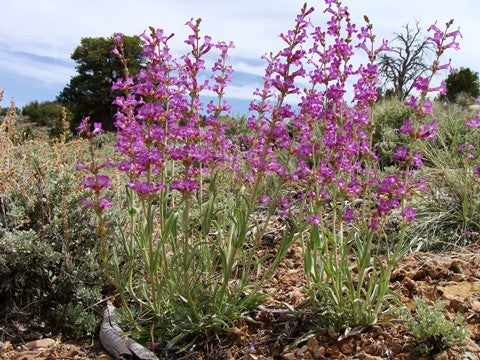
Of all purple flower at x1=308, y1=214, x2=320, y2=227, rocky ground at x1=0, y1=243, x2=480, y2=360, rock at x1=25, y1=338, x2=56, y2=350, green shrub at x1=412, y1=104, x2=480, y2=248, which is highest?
purple flower at x1=308, y1=214, x2=320, y2=227

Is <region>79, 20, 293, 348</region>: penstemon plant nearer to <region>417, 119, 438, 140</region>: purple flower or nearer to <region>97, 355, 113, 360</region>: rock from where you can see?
<region>97, 355, 113, 360</region>: rock

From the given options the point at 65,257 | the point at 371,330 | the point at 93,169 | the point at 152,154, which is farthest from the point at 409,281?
the point at 65,257

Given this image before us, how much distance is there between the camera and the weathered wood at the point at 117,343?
2.84 meters

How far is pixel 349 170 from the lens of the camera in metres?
2.84

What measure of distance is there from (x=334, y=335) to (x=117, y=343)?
1.33 metres

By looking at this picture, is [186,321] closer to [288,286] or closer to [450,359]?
[288,286]

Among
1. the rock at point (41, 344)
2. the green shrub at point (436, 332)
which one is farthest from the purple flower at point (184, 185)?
the rock at point (41, 344)

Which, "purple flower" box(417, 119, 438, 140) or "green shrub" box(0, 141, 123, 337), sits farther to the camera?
"green shrub" box(0, 141, 123, 337)

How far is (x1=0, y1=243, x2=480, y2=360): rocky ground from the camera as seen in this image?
2668 millimetres

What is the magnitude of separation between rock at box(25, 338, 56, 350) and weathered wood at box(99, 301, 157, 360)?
0.37 m

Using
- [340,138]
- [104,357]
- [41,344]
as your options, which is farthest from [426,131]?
[41,344]

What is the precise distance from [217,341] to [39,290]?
4.94 feet

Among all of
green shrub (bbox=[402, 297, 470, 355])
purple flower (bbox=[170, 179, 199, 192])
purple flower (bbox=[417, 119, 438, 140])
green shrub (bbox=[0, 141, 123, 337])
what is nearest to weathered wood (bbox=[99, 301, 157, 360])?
green shrub (bbox=[0, 141, 123, 337])

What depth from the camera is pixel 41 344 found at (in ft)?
10.7
